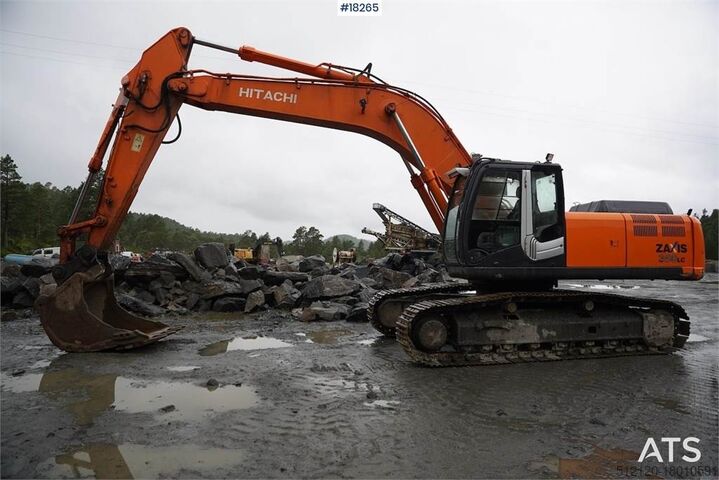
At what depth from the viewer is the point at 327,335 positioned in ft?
27.8

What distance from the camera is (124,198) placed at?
686 centimetres

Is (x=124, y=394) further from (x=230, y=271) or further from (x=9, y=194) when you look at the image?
(x=9, y=194)

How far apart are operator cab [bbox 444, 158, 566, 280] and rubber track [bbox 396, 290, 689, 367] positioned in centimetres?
36

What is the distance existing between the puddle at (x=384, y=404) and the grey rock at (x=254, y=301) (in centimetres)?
706

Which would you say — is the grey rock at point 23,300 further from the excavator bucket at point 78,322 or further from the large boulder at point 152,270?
the excavator bucket at point 78,322

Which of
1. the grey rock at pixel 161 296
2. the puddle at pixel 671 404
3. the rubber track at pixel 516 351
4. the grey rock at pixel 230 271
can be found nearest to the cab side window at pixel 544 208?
the rubber track at pixel 516 351

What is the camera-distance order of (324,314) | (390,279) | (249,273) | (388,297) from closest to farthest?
(388,297) < (324,314) < (249,273) < (390,279)

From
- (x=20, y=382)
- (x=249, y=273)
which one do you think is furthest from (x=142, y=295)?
(x=20, y=382)

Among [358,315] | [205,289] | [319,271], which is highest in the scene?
[319,271]

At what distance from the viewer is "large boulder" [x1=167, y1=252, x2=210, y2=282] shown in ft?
39.5

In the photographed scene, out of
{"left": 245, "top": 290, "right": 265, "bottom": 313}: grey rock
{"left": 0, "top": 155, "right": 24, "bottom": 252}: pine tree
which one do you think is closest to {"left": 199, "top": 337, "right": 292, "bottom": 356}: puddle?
{"left": 245, "top": 290, "right": 265, "bottom": 313}: grey rock

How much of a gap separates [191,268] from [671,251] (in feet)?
34.0

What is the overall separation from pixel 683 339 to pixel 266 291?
344 inches

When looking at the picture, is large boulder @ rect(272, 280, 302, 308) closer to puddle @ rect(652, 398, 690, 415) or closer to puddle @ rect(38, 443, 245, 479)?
puddle @ rect(38, 443, 245, 479)
